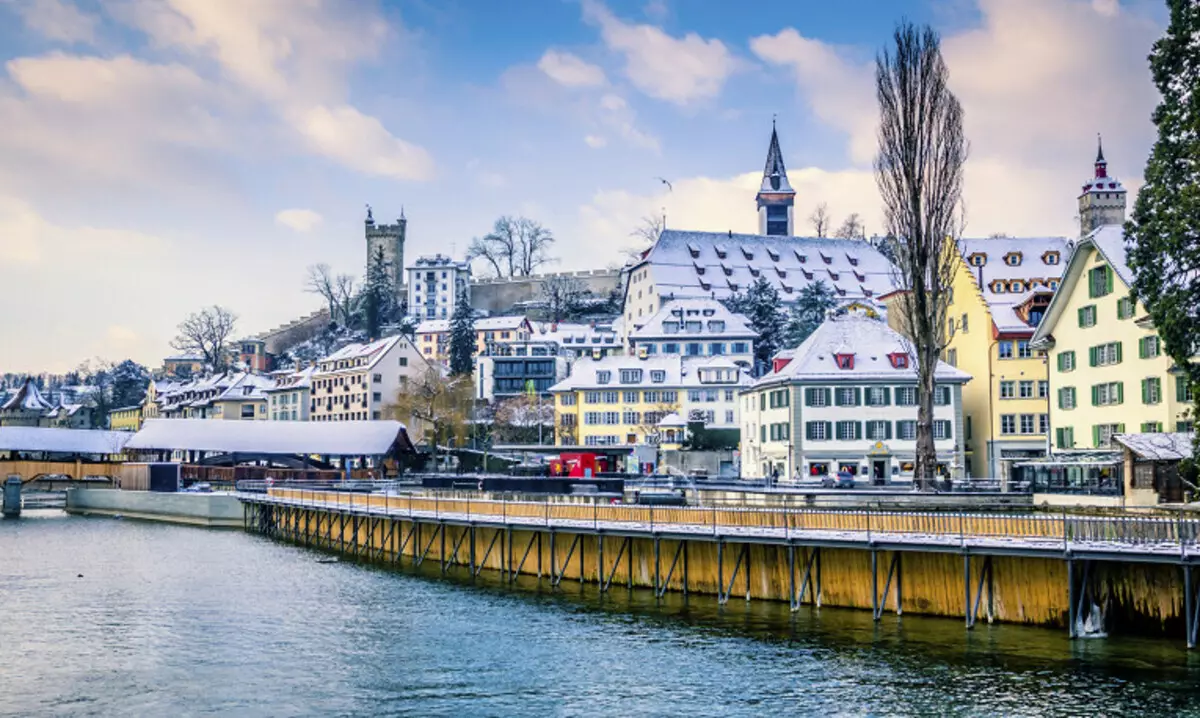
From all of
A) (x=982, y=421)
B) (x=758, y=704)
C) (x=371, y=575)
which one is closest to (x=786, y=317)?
(x=982, y=421)

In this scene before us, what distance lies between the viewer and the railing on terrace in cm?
3112

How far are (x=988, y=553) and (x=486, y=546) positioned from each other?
2556 cm

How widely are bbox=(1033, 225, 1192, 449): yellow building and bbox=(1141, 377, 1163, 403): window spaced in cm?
5

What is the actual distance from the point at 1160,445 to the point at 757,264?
117 meters

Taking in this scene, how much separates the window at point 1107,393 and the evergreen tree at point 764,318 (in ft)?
207

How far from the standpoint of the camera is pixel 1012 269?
281ft

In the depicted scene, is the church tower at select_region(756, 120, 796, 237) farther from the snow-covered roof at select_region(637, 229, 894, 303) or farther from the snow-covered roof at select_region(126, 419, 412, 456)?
the snow-covered roof at select_region(126, 419, 412, 456)

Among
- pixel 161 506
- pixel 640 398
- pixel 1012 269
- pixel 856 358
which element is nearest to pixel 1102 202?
pixel 1012 269

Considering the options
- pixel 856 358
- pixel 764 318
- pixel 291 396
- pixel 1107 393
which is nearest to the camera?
pixel 1107 393

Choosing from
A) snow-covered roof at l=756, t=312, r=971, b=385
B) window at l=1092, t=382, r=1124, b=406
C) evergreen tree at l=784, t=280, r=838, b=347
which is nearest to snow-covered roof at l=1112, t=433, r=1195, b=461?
window at l=1092, t=382, r=1124, b=406

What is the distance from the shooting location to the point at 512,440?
122m

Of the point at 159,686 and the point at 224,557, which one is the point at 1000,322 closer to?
the point at 224,557

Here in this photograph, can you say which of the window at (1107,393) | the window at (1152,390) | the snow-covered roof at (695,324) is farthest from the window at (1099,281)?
the snow-covered roof at (695,324)

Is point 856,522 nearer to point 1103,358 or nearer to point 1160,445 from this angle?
point 1160,445
